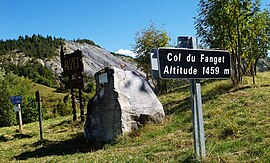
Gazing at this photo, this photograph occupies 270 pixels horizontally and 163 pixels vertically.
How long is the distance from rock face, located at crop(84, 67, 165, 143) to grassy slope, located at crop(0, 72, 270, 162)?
16.1 inches

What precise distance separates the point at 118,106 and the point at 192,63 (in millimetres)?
5075

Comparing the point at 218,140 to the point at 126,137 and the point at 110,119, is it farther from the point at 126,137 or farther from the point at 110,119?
the point at 110,119

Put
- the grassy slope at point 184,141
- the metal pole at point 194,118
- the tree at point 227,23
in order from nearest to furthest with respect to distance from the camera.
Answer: the metal pole at point 194,118
the grassy slope at point 184,141
the tree at point 227,23

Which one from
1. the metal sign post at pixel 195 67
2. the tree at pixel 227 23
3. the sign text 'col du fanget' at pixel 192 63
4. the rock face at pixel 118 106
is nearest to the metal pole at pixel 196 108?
the metal sign post at pixel 195 67

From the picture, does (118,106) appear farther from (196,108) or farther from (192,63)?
(192,63)

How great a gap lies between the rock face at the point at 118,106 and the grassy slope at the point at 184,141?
0.41 meters

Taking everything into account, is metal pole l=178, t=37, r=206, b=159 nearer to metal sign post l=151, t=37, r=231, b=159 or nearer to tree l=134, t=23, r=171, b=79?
metal sign post l=151, t=37, r=231, b=159

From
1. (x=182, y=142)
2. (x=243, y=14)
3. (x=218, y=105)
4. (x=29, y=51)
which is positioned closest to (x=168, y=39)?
(x=243, y=14)

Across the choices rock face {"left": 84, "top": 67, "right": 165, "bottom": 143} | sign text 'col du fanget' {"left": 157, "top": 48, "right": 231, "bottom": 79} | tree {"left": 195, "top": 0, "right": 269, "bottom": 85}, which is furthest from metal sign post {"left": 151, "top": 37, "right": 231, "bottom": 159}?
tree {"left": 195, "top": 0, "right": 269, "bottom": 85}

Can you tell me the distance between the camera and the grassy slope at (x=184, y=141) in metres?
5.88

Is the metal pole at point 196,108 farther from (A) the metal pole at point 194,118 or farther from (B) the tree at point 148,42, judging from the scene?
(B) the tree at point 148,42

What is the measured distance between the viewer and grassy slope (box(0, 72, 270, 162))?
588 centimetres

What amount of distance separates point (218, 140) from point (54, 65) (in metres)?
180

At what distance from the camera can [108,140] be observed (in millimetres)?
9688
